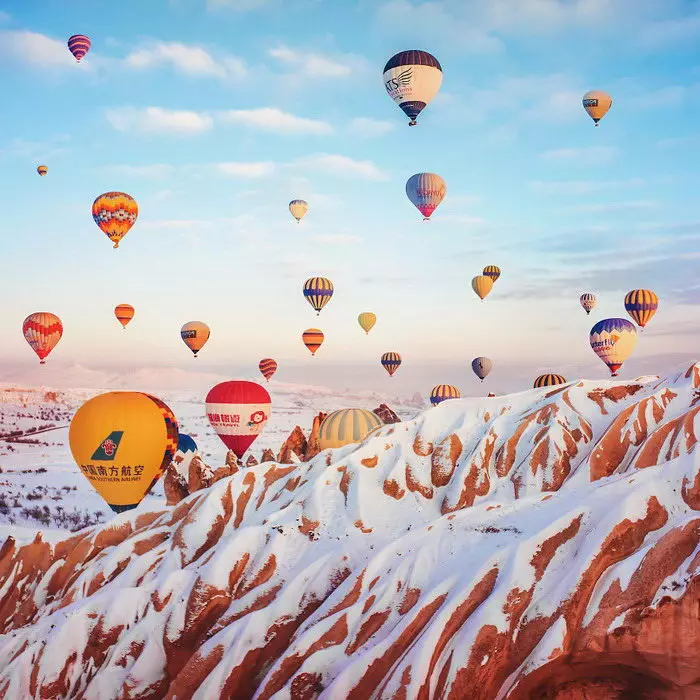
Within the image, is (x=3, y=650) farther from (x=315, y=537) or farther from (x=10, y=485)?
(x=10, y=485)

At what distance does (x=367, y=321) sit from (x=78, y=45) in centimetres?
4134

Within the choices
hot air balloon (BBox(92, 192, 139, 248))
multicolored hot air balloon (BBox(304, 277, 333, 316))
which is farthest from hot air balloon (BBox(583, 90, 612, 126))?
hot air balloon (BBox(92, 192, 139, 248))

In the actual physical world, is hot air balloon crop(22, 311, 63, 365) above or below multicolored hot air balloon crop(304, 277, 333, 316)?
below

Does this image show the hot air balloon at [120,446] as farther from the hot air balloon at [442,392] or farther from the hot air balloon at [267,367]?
the hot air balloon at [267,367]

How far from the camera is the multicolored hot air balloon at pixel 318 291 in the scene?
6925 cm

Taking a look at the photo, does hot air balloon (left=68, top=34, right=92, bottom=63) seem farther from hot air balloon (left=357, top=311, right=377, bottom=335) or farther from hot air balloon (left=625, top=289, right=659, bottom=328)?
hot air balloon (left=625, top=289, right=659, bottom=328)

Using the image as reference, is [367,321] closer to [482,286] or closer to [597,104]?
[482,286]

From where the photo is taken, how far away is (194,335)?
7750cm

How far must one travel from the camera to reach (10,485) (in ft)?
198

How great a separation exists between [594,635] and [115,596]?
52.2 feet

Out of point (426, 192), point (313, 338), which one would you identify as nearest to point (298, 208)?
point (313, 338)

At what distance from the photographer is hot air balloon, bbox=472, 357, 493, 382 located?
8450 cm

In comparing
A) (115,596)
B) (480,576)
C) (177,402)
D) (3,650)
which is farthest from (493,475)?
(177,402)

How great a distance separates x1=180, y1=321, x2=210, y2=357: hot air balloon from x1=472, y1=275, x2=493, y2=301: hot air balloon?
2895cm
